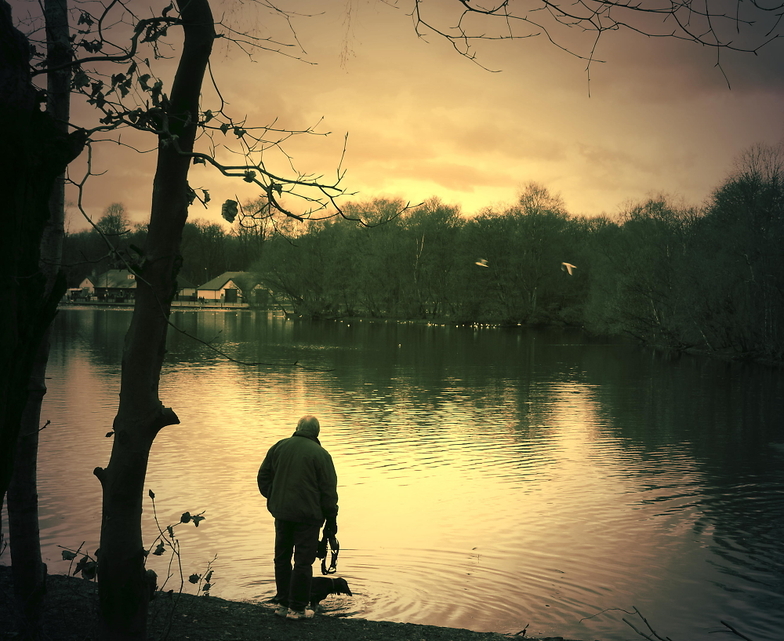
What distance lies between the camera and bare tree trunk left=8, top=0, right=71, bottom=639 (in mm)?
5211

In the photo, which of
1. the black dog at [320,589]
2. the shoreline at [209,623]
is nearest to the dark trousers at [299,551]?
the shoreline at [209,623]

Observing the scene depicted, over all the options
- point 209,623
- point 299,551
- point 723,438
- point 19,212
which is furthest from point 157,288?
point 723,438

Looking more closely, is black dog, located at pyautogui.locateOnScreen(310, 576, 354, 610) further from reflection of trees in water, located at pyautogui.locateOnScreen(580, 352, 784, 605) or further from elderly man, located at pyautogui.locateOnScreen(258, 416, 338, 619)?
reflection of trees in water, located at pyautogui.locateOnScreen(580, 352, 784, 605)

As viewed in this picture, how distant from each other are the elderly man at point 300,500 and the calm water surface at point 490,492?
806 millimetres

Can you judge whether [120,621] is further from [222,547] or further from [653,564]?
[653,564]

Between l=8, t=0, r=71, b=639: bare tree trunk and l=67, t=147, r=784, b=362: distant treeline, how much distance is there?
3109 cm

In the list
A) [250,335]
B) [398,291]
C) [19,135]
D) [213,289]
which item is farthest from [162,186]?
[213,289]

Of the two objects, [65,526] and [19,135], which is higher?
[19,135]

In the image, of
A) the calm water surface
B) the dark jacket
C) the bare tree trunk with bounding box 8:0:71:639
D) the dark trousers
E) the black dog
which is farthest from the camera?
the calm water surface

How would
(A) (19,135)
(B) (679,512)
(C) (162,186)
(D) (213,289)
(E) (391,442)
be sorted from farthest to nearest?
(D) (213,289), (E) (391,442), (B) (679,512), (C) (162,186), (A) (19,135)

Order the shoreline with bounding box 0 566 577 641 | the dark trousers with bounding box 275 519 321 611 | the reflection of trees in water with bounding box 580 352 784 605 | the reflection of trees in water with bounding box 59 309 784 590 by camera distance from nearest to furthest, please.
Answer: the shoreline with bounding box 0 566 577 641
the dark trousers with bounding box 275 519 321 611
the reflection of trees in water with bounding box 580 352 784 605
the reflection of trees in water with bounding box 59 309 784 590

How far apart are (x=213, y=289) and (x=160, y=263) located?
148542 millimetres

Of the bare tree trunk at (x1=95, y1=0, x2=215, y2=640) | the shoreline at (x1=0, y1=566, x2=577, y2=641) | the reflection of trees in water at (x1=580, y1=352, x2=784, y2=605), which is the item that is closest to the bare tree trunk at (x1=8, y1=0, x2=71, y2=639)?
the shoreline at (x1=0, y1=566, x2=577, y2=641)

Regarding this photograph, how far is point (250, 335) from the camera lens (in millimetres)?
58312
